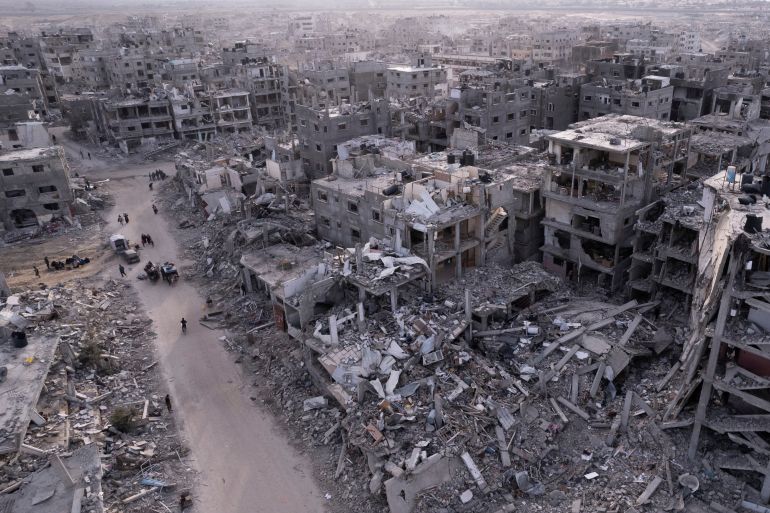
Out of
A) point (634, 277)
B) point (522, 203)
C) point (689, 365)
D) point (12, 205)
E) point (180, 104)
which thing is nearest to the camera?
point (689, 365)

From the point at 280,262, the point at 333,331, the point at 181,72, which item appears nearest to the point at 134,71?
the point at 181,72

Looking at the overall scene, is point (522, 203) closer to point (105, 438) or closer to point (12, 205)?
point (105, 438)

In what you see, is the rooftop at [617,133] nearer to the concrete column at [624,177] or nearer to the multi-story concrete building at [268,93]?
the concrete column at [624,177]

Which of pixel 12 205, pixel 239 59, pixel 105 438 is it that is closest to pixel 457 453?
pixel 105 438

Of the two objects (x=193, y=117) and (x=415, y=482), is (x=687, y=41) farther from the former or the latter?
(x=415, y=482)

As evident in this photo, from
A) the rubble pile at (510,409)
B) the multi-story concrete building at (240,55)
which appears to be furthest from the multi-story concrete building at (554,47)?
the rubble pile at (510,409)
